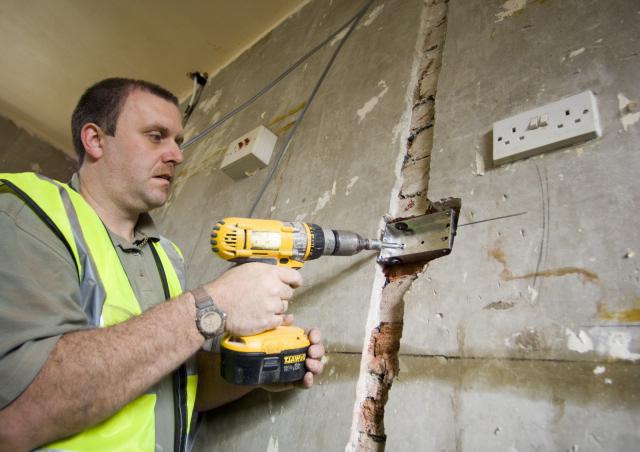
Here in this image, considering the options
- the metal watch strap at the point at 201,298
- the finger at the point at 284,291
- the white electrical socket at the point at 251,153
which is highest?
the white electrical socket at the point at 251,153

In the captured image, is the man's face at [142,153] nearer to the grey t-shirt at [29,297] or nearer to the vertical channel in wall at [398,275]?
the grey t-shirt at [29,297]

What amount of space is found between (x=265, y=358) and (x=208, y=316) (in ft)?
0.52

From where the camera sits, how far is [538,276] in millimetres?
657

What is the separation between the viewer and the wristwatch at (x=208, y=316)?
0.77 m

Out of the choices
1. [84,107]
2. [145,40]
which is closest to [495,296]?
[84,107]

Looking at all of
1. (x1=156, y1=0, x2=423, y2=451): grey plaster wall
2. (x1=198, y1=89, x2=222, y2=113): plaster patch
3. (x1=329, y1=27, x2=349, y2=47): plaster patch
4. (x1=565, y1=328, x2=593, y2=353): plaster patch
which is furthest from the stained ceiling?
(x1=565, y1=328, x2=593, y2=353): plaster patch

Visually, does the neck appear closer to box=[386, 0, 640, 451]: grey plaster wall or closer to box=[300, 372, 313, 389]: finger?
box=[300, 372, 313, 389]: finger

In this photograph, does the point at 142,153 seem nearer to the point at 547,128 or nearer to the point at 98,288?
the point at 98,288

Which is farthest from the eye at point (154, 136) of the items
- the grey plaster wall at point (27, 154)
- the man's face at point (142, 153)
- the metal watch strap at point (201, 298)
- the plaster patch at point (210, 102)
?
the grey plaster wall at point (27, 154)

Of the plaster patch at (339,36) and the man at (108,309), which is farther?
the plaster patch at (339,36)

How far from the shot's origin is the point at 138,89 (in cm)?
130

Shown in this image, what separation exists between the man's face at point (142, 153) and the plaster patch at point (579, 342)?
1146mm

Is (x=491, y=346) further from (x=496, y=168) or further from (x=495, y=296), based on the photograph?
(x=496, y=168)

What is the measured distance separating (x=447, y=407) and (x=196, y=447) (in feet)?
2.82
